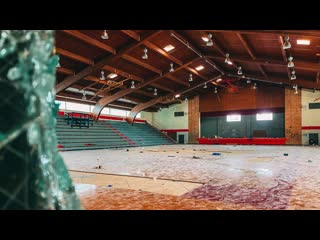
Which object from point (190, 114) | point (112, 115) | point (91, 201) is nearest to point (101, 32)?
point (91, 201)

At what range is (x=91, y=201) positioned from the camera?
8.82 ft

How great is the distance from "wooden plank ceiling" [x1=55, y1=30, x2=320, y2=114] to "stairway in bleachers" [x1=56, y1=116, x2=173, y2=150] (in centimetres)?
203

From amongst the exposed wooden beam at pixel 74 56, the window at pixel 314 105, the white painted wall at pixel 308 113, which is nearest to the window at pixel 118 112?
the exposed wooden beam at pixel 74 56

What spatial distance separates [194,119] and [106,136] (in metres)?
10.3

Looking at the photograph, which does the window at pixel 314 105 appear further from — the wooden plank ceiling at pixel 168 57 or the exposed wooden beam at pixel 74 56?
the exposed wooden beam at pixel 74 56

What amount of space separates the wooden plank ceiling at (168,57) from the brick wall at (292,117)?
12.7 ft

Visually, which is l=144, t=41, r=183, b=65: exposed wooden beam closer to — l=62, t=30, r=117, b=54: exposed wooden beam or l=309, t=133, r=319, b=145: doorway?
l=62, t=30, r=117, b=54: exposed wooden beam

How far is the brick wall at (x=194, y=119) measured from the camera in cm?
2481

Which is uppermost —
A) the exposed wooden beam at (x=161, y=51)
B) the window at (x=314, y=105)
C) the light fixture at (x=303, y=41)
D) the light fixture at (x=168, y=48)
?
the light fixture at (x=168, y=48)

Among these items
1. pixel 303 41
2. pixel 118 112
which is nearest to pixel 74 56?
pixel 303 41

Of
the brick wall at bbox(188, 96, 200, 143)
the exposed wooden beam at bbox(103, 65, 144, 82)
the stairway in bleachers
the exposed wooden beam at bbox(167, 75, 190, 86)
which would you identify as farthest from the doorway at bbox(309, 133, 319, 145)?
the exposed wooden beam at bbox(103, 65, 144, 82)
